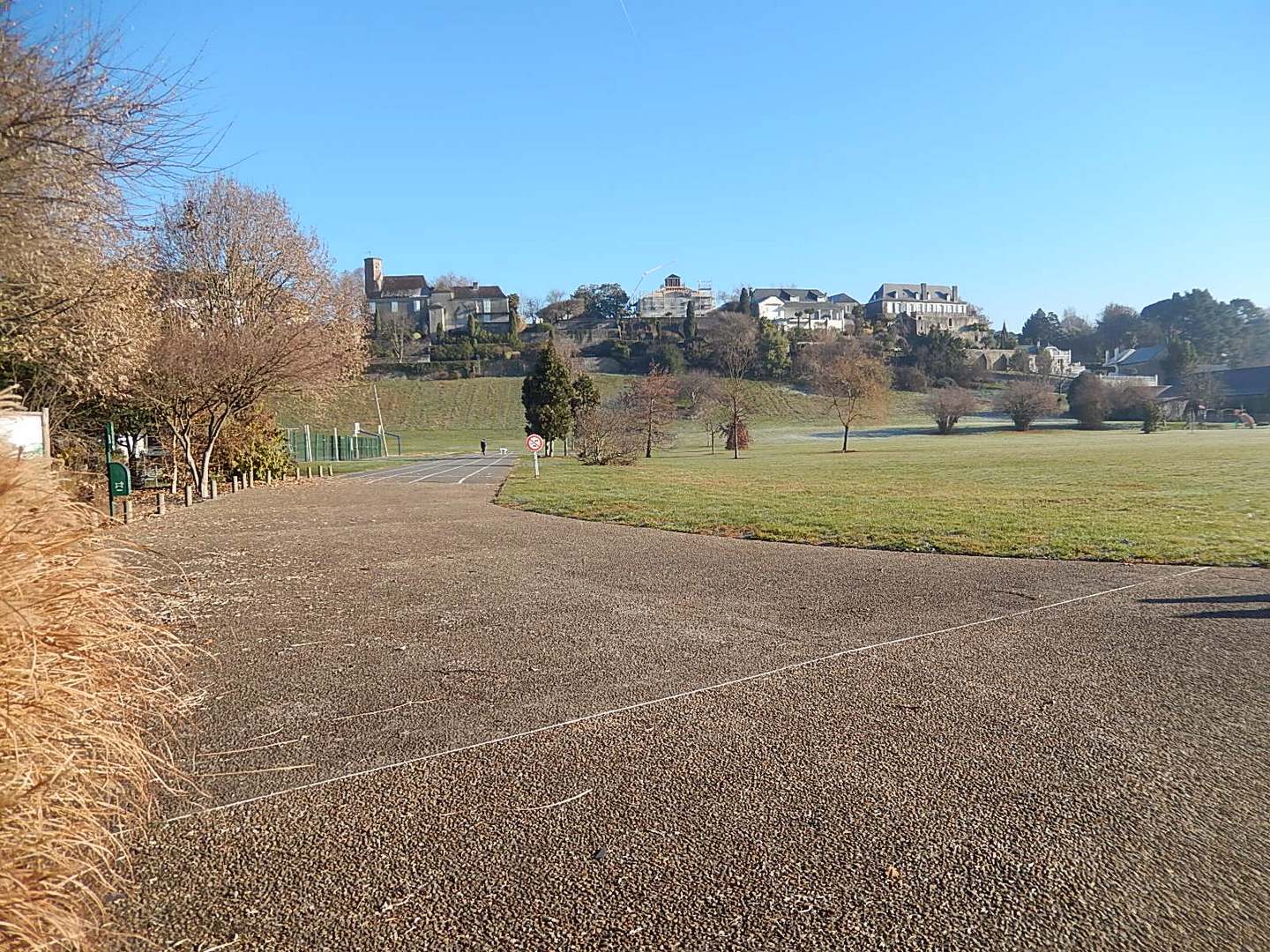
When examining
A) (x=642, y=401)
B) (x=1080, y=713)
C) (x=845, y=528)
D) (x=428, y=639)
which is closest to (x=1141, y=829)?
(x=1080, y=713)

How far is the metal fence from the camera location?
4456 centimetres

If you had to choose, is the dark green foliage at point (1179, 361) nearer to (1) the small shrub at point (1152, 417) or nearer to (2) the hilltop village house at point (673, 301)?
(1) the small shrub at point (1152, 417)

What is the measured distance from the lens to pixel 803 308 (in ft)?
501

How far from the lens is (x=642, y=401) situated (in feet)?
152

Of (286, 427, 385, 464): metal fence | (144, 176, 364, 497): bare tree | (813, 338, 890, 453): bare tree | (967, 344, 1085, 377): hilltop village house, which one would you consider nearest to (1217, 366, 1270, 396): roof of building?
(967, 344, 1085, 377): hilltop village house

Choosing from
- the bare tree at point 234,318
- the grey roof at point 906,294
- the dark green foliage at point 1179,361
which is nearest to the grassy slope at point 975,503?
the bare tree at point 234,318

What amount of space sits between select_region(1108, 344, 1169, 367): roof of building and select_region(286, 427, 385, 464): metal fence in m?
103

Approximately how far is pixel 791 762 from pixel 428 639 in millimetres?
3296

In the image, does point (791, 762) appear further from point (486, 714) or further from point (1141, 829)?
point (486, 714)

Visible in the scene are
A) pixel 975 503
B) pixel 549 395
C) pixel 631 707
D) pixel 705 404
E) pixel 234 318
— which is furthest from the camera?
pixel 705 404

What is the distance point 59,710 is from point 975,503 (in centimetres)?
1663

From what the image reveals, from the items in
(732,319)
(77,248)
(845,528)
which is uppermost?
(732,319)

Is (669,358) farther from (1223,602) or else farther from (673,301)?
(1223,602)

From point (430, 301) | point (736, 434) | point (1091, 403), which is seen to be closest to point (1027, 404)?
point (1091, 403)
